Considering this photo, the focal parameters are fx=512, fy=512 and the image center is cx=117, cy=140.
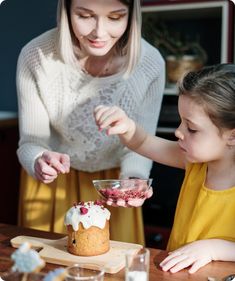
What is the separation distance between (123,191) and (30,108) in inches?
20.9

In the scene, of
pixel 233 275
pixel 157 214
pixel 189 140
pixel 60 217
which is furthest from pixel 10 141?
pixel 233 275

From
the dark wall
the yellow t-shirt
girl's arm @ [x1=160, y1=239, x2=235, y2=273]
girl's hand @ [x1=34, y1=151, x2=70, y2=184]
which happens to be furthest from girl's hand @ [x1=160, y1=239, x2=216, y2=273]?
the dark wall

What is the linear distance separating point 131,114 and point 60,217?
0.46m

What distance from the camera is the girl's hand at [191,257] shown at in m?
1.14

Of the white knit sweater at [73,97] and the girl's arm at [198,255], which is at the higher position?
the white knit sweater at [73,97]

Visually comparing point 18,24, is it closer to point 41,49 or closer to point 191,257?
point 41,49

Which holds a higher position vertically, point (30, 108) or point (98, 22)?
point (98, 22)

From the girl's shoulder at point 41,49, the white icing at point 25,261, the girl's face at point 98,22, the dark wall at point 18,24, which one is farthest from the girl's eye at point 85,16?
the dark wall at point 18,24

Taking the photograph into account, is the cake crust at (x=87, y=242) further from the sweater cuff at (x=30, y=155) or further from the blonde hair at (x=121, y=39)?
the blonde hair at (x=121, y=39)

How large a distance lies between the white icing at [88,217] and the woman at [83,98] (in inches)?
16.0

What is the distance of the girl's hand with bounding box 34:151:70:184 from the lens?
4.54 ft

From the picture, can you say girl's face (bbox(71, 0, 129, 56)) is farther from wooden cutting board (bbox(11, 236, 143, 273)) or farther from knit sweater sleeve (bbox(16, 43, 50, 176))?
wooden cutting board (bbox(11, 236, 143, 273))

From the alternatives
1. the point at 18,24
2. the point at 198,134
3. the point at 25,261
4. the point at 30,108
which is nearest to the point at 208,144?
the point at 198,134

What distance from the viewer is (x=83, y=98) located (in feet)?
5.76
